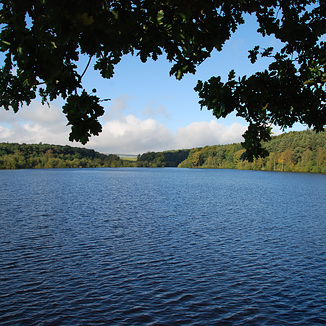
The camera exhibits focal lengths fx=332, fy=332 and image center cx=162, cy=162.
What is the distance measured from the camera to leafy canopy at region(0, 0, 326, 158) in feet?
14.2

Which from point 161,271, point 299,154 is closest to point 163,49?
point 161,271

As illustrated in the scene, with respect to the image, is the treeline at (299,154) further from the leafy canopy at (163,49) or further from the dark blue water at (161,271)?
the leafy canopy at (163,49)

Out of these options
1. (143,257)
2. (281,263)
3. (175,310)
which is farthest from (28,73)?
(281,263)

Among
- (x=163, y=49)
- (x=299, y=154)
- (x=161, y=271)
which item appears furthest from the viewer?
(x=299, y=154)

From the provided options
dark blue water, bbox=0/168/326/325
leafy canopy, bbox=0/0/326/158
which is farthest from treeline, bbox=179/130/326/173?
leafy canopy, bbox=0/0/326/158

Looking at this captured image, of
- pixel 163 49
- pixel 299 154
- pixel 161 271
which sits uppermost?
pixel 299 154

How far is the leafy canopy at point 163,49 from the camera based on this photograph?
432cm

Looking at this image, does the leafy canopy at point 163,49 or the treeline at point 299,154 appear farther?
the treeline at point 299,154

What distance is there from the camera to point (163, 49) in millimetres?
6766

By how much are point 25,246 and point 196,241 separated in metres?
11.5

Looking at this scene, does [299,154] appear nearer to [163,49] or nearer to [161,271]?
[161,271]

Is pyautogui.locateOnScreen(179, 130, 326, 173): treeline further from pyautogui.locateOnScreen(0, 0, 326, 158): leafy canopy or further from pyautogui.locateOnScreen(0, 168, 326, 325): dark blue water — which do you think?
pyautogui.locateOnScreen(0, 0, 326, 158): leafy canopy

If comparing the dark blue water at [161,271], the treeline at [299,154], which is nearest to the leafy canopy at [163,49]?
the dark blue water at [161,271]

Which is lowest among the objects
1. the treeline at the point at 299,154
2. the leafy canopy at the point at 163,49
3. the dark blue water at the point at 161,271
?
the dark blue water at the point at 161,271
